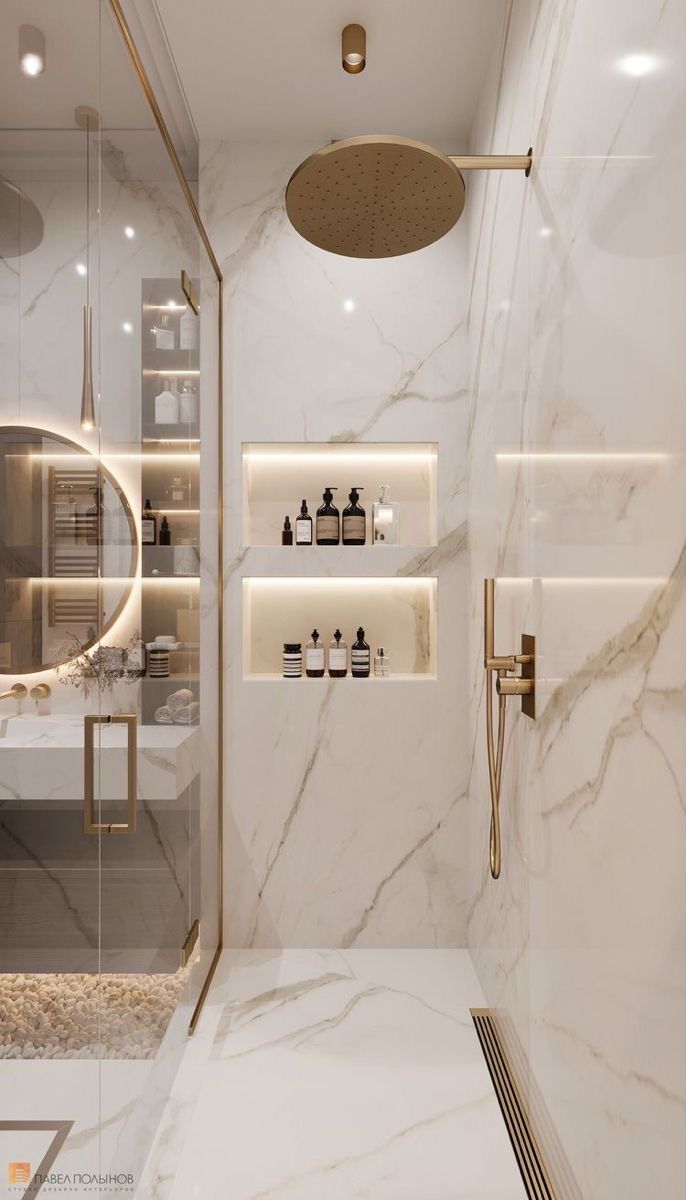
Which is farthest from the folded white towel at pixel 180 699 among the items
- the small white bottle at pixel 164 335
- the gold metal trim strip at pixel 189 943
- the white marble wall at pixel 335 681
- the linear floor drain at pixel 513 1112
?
the linear floor drain at pixel 513 1112

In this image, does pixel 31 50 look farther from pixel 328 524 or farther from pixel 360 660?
pixel 360 660

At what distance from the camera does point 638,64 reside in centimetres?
96

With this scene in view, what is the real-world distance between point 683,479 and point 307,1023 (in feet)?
5.58

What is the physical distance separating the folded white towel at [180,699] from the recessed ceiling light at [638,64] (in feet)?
4.57

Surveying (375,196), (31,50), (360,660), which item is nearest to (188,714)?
(360,660)

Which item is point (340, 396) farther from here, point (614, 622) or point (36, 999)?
point (36, 999)

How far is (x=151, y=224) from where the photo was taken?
5.04ft

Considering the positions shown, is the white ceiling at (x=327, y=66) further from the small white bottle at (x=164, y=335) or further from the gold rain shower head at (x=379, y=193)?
the small white bottle at (x=164, y=335)

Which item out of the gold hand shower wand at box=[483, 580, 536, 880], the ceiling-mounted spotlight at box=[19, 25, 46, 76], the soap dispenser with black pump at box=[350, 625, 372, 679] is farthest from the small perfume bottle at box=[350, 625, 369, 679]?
the ceiling-mounted spotlight at box=[19, 25, 46, 76]

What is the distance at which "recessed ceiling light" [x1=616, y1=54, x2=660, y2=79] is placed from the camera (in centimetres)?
91

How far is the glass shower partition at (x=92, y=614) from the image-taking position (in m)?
0.89

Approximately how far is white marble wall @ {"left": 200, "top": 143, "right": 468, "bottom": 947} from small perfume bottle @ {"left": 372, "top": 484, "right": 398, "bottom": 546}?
0.29 ft

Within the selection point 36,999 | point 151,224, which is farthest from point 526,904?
point 151,224

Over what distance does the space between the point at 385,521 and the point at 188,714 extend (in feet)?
3.04
